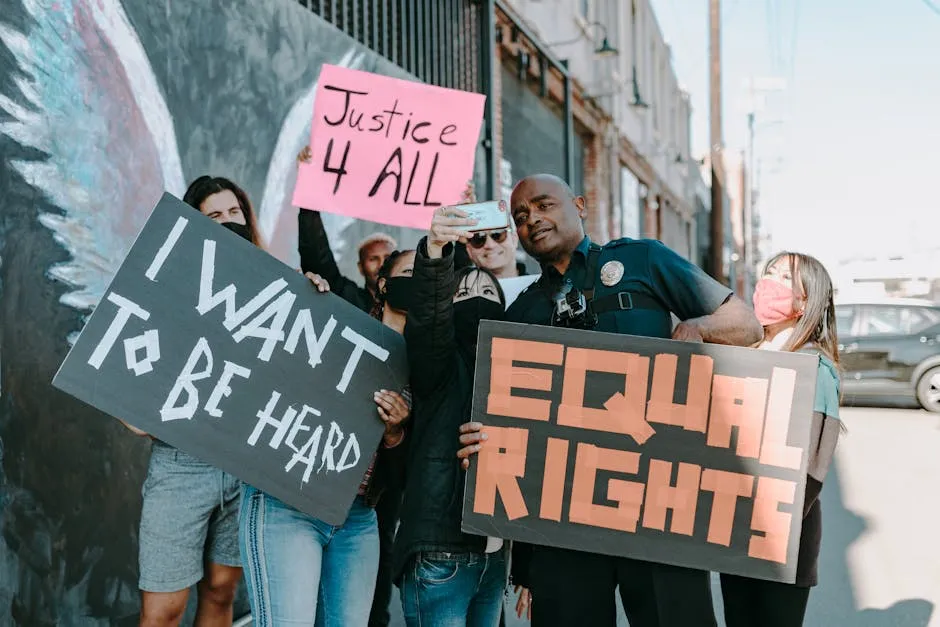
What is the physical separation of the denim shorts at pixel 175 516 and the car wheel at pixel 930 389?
11.2 m

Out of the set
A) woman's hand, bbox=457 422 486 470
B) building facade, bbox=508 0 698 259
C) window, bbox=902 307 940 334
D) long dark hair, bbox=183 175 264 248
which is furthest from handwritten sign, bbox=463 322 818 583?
Answer: window, bbox=902 307 940 334

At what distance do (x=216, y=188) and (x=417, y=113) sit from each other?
863mm

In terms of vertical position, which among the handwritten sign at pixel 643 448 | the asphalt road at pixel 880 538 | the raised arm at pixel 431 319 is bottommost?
the asphalt road at pixel 880 538

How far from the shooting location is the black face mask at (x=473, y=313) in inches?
101

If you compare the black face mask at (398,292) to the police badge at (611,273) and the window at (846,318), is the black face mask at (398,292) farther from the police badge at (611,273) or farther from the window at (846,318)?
the window at (846,318)

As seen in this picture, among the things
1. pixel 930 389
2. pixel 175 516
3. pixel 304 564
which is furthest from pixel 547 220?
pixel 930 389

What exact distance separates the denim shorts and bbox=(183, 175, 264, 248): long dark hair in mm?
776

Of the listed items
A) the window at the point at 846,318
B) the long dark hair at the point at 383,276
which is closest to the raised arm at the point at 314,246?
the long dark hair at the point at 383,276

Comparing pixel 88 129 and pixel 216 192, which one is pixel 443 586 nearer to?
pixel 216 192

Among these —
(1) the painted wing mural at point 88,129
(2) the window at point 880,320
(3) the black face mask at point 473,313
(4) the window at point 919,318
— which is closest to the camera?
(3) the black face mask at point 473,313

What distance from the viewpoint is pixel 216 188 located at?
114 inches

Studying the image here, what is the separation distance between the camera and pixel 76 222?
3.24 m

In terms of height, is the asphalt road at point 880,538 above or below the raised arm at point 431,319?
below

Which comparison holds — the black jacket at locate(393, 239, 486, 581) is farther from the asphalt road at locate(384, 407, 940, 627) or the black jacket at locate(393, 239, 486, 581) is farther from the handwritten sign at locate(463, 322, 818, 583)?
the asphalt road at locate(384, 407, 940, 627)
